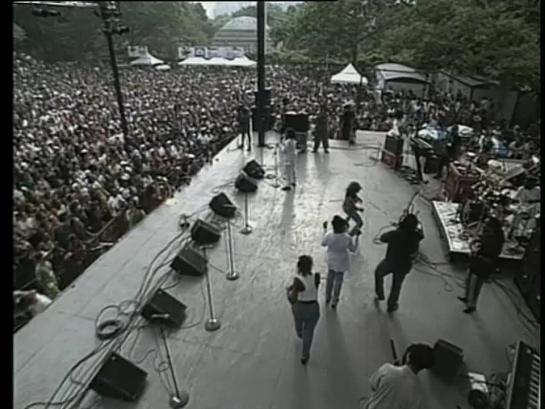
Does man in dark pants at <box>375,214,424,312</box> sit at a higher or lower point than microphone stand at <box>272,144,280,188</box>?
higher

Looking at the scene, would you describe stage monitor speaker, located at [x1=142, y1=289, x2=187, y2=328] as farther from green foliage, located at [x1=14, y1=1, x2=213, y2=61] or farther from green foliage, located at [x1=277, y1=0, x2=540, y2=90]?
green foliage, located at [x1=14, y1=1, x2=213, y2=61]

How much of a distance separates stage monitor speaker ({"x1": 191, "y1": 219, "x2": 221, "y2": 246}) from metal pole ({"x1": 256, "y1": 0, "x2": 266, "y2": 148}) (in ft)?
16.2

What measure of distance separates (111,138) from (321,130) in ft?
18.0

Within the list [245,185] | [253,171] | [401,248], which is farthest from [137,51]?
[401,248]

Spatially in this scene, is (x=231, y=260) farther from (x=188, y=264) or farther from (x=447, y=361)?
(x=447, y=361)

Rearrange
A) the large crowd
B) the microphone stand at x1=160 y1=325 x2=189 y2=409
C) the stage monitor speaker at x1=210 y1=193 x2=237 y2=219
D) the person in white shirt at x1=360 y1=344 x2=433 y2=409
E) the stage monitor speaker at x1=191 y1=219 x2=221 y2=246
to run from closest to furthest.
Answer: the person in white shirt at x1=360 y1=344 x2=433 y2=409, the microphone stand at x1=160 y1=325 x2=189 y2=409, the large crowd, the stage monitor speaker at x1=191 y1=219 x2=221 y2=246, the stage monitor speaker at x1=210 y1=193 x2=237 y2=219

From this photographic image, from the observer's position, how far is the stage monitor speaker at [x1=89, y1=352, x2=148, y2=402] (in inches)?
145

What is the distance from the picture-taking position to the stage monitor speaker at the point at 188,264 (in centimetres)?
564

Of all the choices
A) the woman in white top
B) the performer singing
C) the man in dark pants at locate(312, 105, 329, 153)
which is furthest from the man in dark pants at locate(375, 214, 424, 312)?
the man in dark pants at locate(312, 105, 329, 153)

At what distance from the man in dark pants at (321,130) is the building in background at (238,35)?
4766mm

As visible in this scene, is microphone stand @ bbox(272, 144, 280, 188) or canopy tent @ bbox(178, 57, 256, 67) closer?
microphone stand @ bbox(272, 144, 280, 188)

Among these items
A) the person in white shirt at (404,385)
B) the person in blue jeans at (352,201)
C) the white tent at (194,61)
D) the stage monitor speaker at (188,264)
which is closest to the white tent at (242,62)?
the white tent at (194,61)

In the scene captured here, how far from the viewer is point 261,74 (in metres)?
10.9

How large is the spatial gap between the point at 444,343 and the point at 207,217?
4243mm
